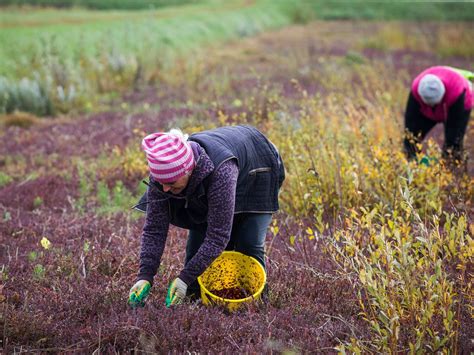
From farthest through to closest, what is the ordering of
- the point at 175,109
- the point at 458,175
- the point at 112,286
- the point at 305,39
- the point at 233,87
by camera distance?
1. the point at 305,39
2. the point at 233,87
3. the point at 175,109
4. the point at 458,175
5. the point at 112,286

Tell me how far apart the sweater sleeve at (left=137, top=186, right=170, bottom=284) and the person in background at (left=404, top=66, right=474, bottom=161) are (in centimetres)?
339

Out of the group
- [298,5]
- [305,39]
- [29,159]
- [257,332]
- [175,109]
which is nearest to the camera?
[257,332]

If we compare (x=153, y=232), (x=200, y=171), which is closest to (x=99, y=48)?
(x=153, y=232)

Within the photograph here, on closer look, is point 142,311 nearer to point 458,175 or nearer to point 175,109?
point 458,175

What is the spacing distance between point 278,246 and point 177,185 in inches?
A: 69.4

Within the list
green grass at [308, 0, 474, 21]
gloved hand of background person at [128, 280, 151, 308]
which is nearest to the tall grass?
gloved hand of background person at [128, 280, 151, 308]

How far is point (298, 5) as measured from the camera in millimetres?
36969

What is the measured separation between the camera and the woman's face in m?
3.13

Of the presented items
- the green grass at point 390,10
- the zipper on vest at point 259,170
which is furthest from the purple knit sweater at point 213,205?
the green grass at point 390,10

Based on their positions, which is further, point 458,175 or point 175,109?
point 175,109

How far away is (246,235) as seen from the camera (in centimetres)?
374

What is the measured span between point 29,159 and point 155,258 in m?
5.35

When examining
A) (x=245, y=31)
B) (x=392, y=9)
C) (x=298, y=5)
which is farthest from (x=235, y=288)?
(x=392, y=9)

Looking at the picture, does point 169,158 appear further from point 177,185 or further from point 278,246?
point 278,246
